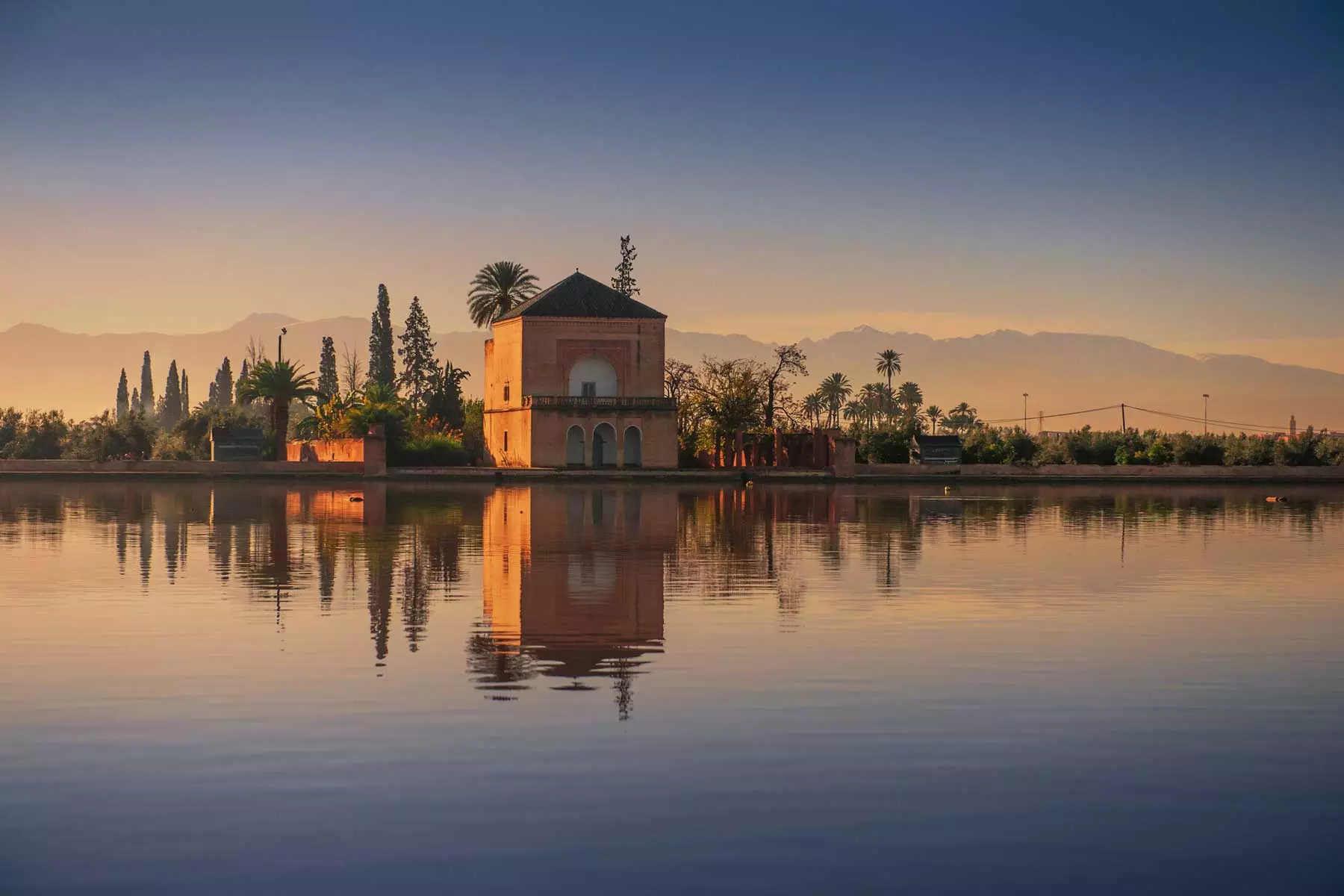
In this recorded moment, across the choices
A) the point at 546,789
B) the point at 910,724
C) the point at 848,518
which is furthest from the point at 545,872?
the point at 848,518

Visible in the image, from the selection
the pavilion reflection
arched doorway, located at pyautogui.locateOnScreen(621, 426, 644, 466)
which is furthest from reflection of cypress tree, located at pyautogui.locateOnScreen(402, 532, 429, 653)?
arched doorway, located at pyautogui.locateOnScreen(621, 426, 644, 466)

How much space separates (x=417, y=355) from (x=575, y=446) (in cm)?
3502

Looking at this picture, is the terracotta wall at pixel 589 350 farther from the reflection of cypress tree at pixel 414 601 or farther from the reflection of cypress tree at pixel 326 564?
the reflection of cypress tree at pixel 414 601

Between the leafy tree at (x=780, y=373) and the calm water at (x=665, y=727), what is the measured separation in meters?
46.0

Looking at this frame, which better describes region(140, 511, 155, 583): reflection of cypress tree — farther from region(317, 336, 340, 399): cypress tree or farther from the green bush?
region(317, 336, 340, 399): cypress tree

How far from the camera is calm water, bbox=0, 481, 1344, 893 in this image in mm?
5945

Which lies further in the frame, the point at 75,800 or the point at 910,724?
the point at 910,724

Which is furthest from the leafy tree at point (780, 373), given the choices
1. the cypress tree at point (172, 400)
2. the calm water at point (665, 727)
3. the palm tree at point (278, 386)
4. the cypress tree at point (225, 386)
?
the cypress tree at point (172, 400)

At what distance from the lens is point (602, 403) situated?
200ft

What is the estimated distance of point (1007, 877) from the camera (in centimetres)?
575

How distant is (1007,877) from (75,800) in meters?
4.25

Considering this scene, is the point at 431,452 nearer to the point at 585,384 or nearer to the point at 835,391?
the point at 585,384

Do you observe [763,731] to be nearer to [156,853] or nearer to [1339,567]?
[156,853]

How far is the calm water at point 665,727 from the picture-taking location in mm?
5945
